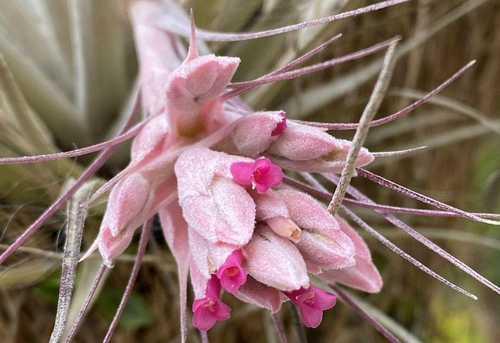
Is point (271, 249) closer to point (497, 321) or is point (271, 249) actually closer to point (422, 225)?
point (422, 225)

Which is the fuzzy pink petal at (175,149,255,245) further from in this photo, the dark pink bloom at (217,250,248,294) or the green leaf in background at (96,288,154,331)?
the green leaf in background at (96,288,154,331)

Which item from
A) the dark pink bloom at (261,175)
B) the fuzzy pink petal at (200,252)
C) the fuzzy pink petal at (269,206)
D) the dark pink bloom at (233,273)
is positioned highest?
the dark pink bloom at (261,175)

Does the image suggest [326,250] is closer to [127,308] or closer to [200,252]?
[200,252]

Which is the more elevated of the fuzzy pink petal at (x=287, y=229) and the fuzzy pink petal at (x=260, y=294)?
the fuzzy pink petal at (x=287, y=229)

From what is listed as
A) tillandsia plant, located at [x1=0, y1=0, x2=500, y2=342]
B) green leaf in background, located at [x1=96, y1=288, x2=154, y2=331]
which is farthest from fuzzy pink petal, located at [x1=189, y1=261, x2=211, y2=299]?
green leaf in background, located at [x1=96, y1=288, x2=154, y2=331]

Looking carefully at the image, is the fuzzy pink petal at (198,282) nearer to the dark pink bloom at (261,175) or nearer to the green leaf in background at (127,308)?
the dark pink bloom at (261,175)

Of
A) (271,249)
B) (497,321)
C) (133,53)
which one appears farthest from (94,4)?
(497,321)

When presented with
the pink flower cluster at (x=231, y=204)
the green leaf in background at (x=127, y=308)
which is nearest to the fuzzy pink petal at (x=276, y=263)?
the pink flower cluster at (x=231, y=204)

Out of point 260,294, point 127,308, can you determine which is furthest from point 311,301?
point 127,308
